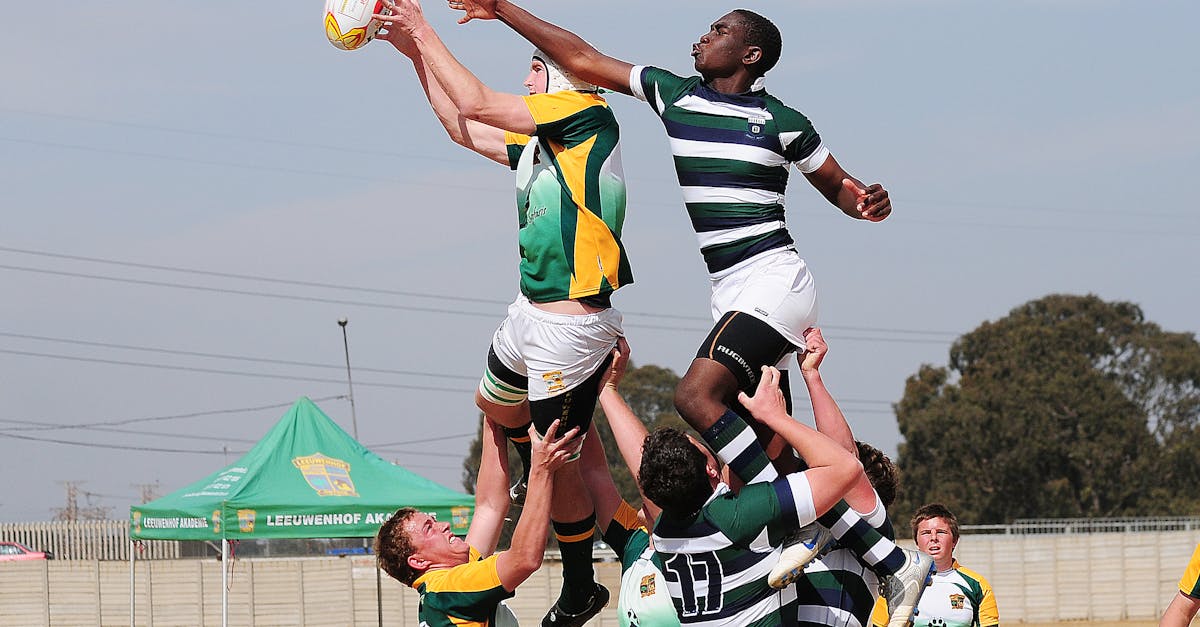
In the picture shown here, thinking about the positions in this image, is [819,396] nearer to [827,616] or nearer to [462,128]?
[827,616]

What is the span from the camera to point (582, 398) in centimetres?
675

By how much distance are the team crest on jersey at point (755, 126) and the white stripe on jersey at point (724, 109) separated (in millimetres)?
11

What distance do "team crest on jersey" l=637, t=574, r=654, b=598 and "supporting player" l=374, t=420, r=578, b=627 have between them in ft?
1.48

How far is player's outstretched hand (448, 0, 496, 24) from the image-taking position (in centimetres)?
668

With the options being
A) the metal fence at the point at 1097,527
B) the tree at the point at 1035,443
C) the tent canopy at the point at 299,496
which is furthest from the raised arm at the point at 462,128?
the tree at the point at 1035,443

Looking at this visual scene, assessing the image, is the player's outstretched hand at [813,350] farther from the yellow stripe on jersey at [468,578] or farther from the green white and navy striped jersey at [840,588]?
the yellow stripe on jersey at [468,578]

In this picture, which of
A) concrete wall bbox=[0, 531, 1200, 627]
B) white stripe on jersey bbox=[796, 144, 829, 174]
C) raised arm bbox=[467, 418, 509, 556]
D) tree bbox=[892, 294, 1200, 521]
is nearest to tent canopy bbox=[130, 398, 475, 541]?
concrete wall bbox=[0, 531, 1200, 627]

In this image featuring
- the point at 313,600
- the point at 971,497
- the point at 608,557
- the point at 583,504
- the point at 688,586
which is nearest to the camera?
the point at 688,586

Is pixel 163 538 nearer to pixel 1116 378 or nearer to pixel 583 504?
pixel 583 504

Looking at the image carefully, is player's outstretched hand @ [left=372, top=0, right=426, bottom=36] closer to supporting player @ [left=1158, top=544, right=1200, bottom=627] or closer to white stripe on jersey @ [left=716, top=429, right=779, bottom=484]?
white stripe on jersey @ [left=716, top=429, right=779, bottom=484]

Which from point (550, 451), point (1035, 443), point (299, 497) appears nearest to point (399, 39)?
point (550, 451)

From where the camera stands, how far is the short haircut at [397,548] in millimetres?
6648

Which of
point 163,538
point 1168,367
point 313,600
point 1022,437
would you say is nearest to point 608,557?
point 313,600

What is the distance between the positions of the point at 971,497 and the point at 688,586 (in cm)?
5960
